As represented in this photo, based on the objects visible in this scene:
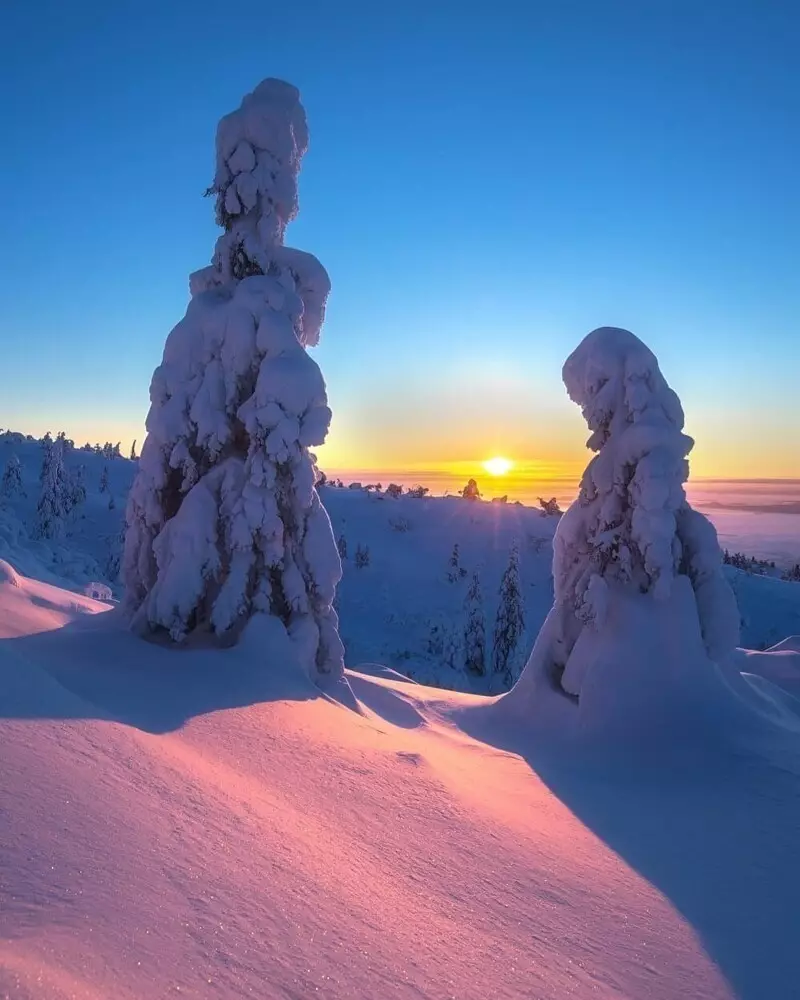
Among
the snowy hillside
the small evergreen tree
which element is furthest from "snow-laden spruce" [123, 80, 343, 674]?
the small evergreen tree

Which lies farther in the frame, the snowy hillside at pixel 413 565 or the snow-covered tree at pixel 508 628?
the snowy hillside at pixel 413 565

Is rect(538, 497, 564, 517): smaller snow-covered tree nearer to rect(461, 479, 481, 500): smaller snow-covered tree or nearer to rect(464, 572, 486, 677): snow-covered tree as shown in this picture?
rect(461, 479, 481, 500): smaller snow-covered tree

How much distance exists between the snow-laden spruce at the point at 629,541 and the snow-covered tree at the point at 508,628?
23.2 meters

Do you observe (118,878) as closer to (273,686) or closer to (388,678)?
(273,686)

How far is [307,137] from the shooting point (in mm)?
11117

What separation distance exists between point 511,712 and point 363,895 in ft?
28.9

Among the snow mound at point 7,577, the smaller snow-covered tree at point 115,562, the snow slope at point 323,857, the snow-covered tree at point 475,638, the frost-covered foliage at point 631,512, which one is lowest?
the snow-covered tree at point 475,638

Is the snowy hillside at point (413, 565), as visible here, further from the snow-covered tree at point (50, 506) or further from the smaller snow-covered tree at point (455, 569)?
the snow-covered tree at point (50, 506)

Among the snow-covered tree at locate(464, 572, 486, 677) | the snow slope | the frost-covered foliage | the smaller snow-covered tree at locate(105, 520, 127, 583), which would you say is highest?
the frost-covered foliage

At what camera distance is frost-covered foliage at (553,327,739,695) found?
1055 centimetres

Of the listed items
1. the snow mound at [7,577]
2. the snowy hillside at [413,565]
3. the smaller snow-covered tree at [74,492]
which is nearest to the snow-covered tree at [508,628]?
the snowy hillside at [413,565]

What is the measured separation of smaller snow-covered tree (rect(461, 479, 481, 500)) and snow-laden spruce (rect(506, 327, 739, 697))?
228 feet

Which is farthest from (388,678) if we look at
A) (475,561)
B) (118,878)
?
(475,561)

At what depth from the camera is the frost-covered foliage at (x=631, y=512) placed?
10.6 metres
